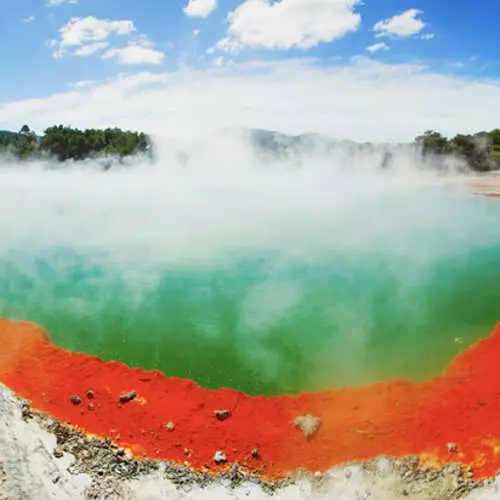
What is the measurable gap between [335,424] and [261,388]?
5.03 ft

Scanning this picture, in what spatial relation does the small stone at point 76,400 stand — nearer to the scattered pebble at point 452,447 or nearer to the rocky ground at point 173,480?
the rocky ground at point 173,480

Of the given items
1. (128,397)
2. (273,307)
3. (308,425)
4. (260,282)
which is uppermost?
(260,282)

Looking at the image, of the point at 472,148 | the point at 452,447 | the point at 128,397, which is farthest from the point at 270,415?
the point at 472,148

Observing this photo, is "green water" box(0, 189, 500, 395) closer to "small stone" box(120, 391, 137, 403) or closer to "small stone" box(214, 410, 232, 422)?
"small stone" box(214, 410, 232, 422)

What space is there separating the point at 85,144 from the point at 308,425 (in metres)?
52.1

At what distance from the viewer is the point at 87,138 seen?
52.5 meters

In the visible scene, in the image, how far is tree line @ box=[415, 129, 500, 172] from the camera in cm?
4388

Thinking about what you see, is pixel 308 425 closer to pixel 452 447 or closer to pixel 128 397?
pixel 452 447

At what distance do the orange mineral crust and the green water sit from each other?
0.48 metres

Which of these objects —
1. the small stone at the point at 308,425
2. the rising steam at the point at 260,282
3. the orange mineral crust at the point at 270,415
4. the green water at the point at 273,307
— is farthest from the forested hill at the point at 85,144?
the small stone at the point at 308,425

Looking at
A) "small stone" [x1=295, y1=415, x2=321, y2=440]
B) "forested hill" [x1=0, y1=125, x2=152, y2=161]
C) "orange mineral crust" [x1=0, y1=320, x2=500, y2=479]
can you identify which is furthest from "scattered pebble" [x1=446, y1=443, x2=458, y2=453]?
"forested hill" [x1=0, y1=125, x2=152, y2=161]

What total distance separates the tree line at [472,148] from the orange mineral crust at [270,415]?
135 feet

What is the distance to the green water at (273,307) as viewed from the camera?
8.66 metres

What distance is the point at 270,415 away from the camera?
23.5 feet
